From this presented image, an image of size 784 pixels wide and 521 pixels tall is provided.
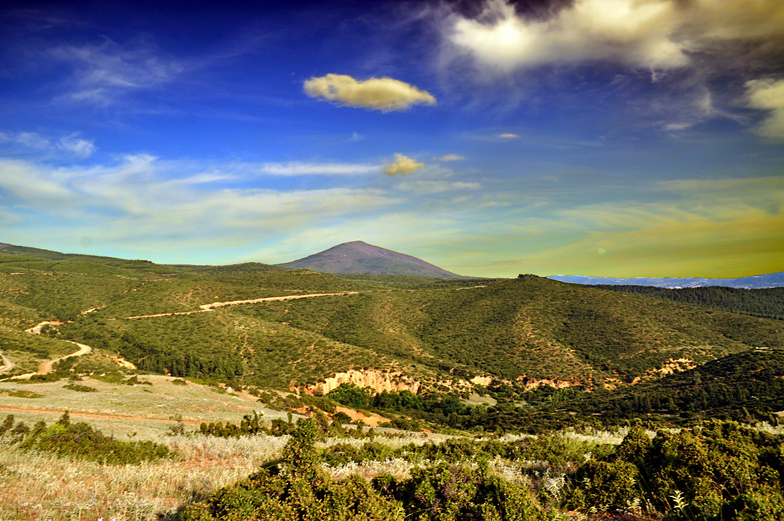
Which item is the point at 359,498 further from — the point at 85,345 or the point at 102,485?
the point at 85,345

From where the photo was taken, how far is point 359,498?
5.61 metres

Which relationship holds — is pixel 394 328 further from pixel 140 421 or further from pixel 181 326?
pixel 140 421

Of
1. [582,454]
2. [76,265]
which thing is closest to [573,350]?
[582,454]

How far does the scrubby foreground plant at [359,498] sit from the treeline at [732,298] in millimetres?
141939

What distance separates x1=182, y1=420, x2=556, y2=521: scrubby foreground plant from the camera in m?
5.19

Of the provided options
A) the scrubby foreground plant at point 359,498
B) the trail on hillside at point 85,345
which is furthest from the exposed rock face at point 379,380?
the scrubby foreground plant at point 359,498

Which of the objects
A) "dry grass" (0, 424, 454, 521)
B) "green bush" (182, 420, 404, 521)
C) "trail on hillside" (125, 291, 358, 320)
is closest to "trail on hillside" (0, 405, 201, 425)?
"dry grass" (0, 424, 454, 521)

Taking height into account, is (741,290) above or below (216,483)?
above

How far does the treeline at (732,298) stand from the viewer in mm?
122250

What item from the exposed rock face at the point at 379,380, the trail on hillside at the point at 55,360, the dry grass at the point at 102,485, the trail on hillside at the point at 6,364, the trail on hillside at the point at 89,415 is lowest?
the exposed rock face at the point at 379,380

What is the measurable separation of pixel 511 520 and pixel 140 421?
70.4 ft

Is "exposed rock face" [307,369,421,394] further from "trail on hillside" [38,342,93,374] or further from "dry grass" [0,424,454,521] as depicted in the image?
"dry grass" [0,424,454,521]

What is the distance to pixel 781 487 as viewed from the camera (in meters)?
6.53

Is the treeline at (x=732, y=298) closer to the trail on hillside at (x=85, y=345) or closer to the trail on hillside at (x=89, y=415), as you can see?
the trail on hillside at (x=85, y=345)
